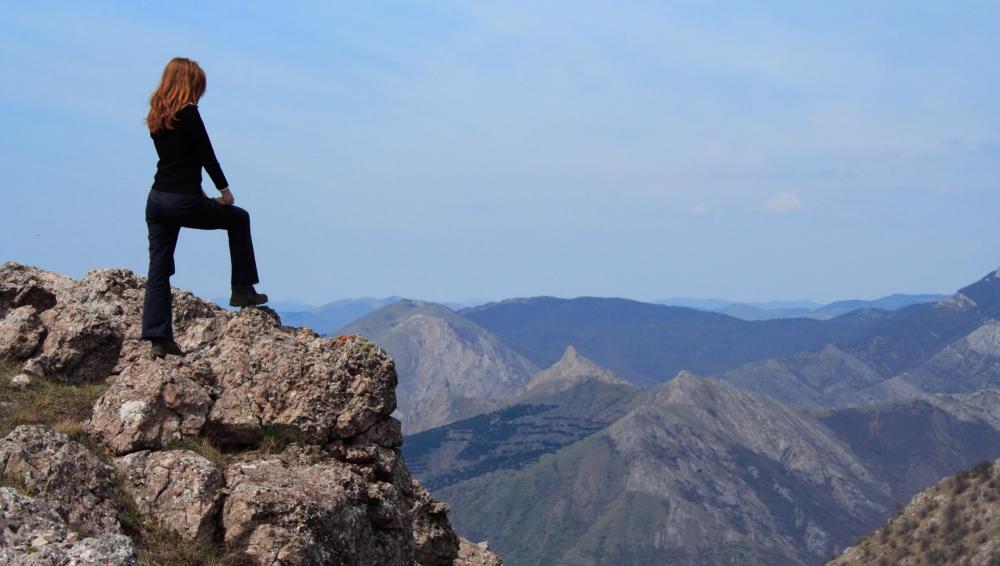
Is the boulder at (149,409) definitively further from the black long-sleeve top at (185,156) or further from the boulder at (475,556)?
the boulder at (475,556)

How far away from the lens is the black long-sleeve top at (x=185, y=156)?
13336 mm

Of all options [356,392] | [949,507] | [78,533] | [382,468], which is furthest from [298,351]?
[949,507]

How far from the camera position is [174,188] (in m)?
13.7

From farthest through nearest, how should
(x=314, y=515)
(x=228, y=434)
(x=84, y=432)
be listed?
1. (x=228, y=434)
2. (x=84, y=432)
3. (x=314, y=515)

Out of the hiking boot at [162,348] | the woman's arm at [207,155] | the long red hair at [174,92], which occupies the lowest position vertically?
the hiking boot at [162,348]

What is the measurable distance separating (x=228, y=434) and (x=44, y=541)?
4.01 metres

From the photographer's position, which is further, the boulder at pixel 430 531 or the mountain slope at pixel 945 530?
the mountain slope at pixel 945 530

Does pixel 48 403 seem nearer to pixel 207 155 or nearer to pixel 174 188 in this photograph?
pixel 174 188

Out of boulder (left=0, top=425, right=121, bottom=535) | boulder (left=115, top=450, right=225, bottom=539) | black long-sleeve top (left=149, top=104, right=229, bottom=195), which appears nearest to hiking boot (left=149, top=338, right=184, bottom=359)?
black long-sleeve top (left=149, top=104, right=229, bottom=195)

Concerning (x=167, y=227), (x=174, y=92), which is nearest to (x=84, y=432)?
(x=167, y=227)

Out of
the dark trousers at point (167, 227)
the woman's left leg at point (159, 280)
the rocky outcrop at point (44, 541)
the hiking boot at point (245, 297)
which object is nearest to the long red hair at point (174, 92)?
the dark trousers at point (167, 227)

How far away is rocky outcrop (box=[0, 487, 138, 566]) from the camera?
862 centimetres

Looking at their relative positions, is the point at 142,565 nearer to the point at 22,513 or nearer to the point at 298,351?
the point at 22,513

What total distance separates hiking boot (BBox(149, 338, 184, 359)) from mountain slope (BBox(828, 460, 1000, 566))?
333 ft
